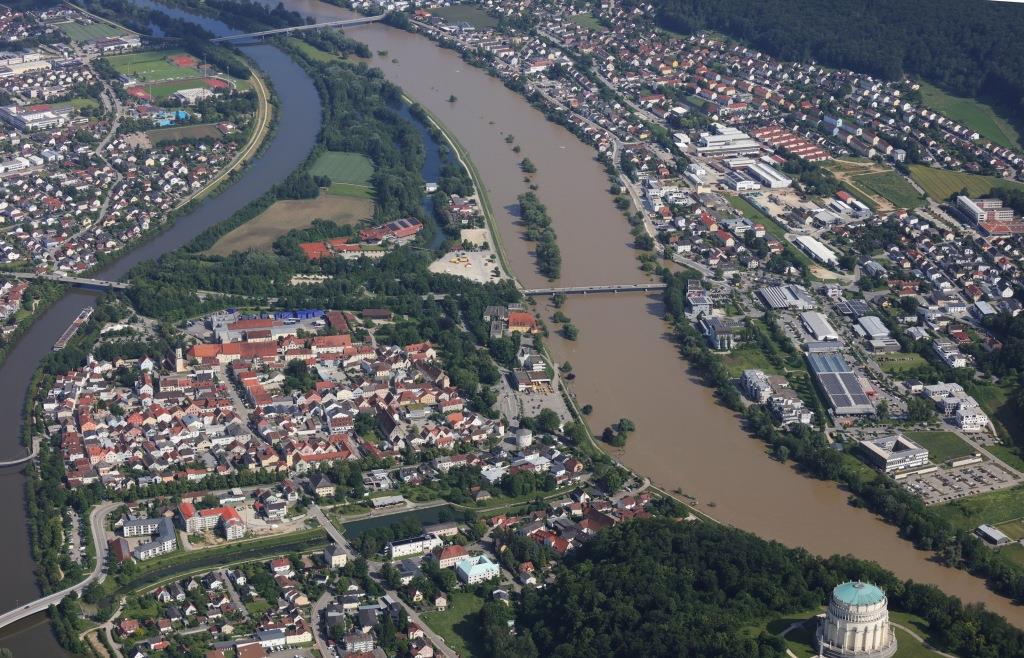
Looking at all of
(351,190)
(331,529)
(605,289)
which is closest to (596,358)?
(605,289)

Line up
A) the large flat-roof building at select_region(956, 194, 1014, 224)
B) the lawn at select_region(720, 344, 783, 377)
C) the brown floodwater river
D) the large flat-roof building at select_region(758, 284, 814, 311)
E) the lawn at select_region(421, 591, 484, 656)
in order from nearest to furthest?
the lawn at select_region(421, 591, 484, 656) → the brown floodwater river → the lawn at select_region(720, 344, 783, 377) → the large flat-roof building at select_region(758, 284, 814, 311) → the large flat-roof building at select_region(956, 194, 1014, 224)

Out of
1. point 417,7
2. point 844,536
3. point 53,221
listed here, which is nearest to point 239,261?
point 53,221

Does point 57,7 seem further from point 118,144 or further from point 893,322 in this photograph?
point 893,322

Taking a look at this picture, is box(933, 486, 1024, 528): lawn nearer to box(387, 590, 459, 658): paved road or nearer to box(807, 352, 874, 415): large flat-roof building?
box(807, 352, 874, 415): large flat-roof building

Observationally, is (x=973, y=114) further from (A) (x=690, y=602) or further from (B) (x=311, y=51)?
(A) (x=690, y=602)

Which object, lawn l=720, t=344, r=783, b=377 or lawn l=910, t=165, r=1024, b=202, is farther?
lawn l=910, t=165, r=1024, b=202

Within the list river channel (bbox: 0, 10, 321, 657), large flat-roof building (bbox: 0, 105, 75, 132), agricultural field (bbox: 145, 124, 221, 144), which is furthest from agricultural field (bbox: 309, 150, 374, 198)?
large flat-roof building (bbox: 0, 105, 75, 132)
